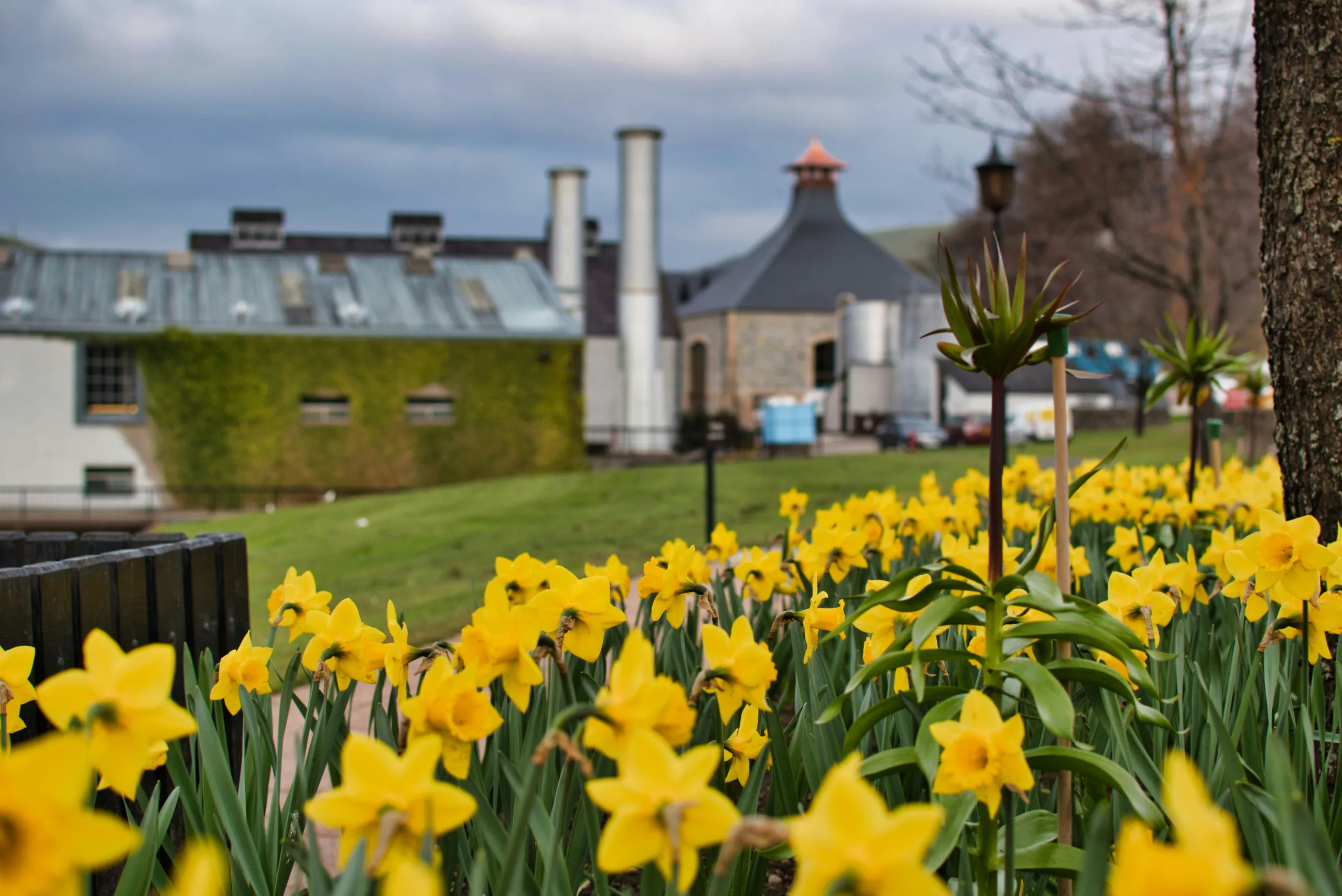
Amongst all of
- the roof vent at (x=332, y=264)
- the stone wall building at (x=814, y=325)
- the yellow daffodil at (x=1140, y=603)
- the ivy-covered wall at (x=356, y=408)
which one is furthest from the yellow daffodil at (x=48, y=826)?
the stone wall building at (x=814, y=325)

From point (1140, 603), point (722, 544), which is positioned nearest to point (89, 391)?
point (722, 544)

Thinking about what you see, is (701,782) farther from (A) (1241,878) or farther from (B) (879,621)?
(B) (879,621)

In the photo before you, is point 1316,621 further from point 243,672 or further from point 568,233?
point 568,233

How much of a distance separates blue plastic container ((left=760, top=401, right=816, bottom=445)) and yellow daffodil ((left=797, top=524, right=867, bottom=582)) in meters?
20.7

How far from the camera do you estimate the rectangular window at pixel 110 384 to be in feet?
74.1

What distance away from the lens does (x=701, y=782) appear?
1.00m

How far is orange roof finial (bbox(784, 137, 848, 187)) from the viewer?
40.8 meters

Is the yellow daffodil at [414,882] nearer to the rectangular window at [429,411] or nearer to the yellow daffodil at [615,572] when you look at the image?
the yellow daffodil at [615,572]

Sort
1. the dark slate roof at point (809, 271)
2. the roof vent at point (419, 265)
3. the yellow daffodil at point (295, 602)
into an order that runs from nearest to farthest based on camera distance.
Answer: the yellow daffodil at point (295, 602)
the roof vent at point (419, 265)
the dark slate roof at point (809, 271)

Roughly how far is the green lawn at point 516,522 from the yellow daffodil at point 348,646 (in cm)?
477

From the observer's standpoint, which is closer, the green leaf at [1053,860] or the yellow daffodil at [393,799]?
the yellow daffodil at [393,799]

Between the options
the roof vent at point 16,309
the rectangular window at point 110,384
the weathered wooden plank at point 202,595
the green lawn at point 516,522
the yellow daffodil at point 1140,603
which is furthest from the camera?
the rectangular window at point 110,384

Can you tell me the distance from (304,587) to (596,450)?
26846mm

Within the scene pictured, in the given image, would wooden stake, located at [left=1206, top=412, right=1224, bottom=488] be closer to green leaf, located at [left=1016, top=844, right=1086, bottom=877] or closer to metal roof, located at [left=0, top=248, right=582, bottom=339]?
green leaf, located at [left=1016, top=844, right=1086, bottom=877]
